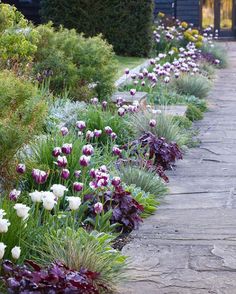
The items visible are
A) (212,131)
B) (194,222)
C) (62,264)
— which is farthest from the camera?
(212,131)

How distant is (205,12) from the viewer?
1177 inches

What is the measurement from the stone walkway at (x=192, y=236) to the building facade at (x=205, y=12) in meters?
19.3

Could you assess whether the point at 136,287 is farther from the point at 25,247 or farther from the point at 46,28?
the point at 46,28

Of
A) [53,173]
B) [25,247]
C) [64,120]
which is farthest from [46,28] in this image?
[25,247]

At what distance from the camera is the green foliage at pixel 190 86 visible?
1243cm

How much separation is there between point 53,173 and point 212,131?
453 centimetres

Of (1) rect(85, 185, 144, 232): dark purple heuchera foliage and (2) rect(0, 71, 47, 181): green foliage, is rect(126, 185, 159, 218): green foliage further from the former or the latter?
(2) rect(0, 71, 47, 181): green foliage

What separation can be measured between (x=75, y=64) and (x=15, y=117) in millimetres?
4549

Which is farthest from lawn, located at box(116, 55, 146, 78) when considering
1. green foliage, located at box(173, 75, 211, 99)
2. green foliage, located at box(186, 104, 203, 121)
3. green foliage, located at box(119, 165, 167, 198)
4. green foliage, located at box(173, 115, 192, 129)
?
green foliage, located at box(119, 165, 167, 198)

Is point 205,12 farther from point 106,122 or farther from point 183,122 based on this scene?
point 106,122

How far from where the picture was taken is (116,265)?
448 cm

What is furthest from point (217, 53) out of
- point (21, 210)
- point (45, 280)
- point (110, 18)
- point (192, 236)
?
point (45, 280)

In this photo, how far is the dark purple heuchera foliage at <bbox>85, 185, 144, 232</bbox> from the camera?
5488mm

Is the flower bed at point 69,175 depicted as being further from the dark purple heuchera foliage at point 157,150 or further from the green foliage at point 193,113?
the green foliage at point 193,113
